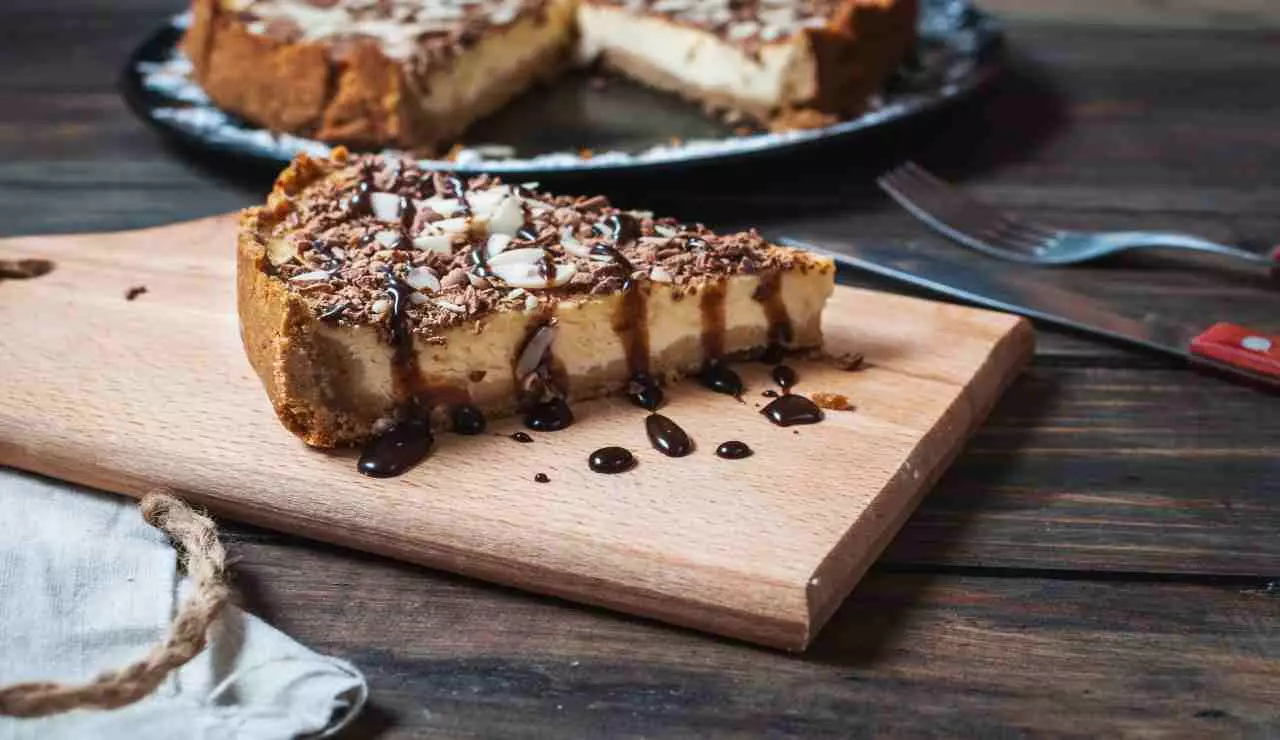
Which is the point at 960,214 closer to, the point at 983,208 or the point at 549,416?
the point at 983,208

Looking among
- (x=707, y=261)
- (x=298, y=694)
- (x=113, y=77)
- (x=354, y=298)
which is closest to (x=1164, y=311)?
(x=707, y=261)

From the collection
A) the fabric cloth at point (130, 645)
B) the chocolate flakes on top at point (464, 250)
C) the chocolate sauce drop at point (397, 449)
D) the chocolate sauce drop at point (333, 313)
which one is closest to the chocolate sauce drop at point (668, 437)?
the chocolate flakes on top at point (464, 250)

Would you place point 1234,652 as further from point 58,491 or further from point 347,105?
point 347,105

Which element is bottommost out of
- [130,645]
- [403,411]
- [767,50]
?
[130,645]

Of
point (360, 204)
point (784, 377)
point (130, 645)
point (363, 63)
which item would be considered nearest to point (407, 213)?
point (360, 204)

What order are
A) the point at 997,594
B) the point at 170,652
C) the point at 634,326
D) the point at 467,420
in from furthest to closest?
the point at 634,326 → the point at 467,420 → the point at 997,594 → the point at 170,652

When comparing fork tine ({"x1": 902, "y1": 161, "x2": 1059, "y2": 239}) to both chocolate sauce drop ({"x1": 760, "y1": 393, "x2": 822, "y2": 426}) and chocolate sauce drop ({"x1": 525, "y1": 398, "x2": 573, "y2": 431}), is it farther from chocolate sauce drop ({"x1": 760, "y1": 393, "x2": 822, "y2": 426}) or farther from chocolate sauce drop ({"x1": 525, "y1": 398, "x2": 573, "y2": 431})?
chocolate sauce drop ({"x1": 525, "y1": 398, "x2": 573, "y2": 431})

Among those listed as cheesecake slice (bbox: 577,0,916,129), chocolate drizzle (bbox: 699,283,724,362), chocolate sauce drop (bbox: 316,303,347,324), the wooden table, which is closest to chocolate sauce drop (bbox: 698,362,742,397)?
chocolate drizzle (bbox: 699,283,724,362)
